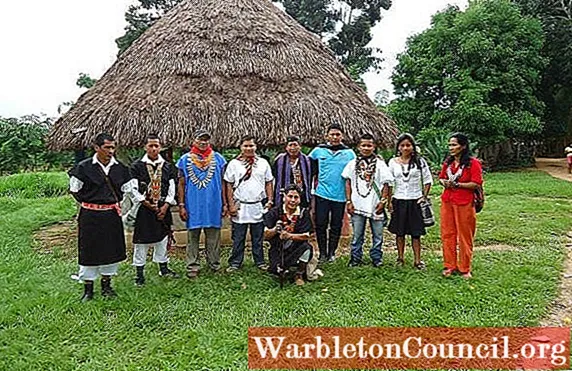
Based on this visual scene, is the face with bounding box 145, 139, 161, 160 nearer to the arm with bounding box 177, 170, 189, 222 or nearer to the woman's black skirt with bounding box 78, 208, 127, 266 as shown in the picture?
the arm with bounding box 177, 170, 189, 222

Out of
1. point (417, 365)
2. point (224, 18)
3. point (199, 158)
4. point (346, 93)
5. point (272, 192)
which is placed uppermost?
point (224, 18)

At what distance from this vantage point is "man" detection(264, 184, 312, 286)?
506 cm

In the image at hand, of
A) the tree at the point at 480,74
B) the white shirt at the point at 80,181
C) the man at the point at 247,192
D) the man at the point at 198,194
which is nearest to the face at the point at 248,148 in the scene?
the man at the point at 247,192

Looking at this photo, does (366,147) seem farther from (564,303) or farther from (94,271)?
(94,271)

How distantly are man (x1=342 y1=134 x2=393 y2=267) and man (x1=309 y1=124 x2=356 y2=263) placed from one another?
0.14 m

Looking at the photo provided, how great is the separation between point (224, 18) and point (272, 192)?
3.39 m

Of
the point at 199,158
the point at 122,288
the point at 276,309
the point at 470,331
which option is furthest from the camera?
the point at 199,158

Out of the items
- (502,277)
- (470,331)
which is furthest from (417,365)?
(502,277)

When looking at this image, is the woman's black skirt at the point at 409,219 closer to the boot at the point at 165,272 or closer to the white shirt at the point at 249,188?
the white shirt at the point at 249,188

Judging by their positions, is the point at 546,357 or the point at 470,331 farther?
the point at 470,331

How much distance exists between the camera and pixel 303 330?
4062 mm

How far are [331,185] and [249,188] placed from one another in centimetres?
90

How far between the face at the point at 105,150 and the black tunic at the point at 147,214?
0.51 metres

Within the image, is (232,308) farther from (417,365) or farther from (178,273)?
(417,365)
